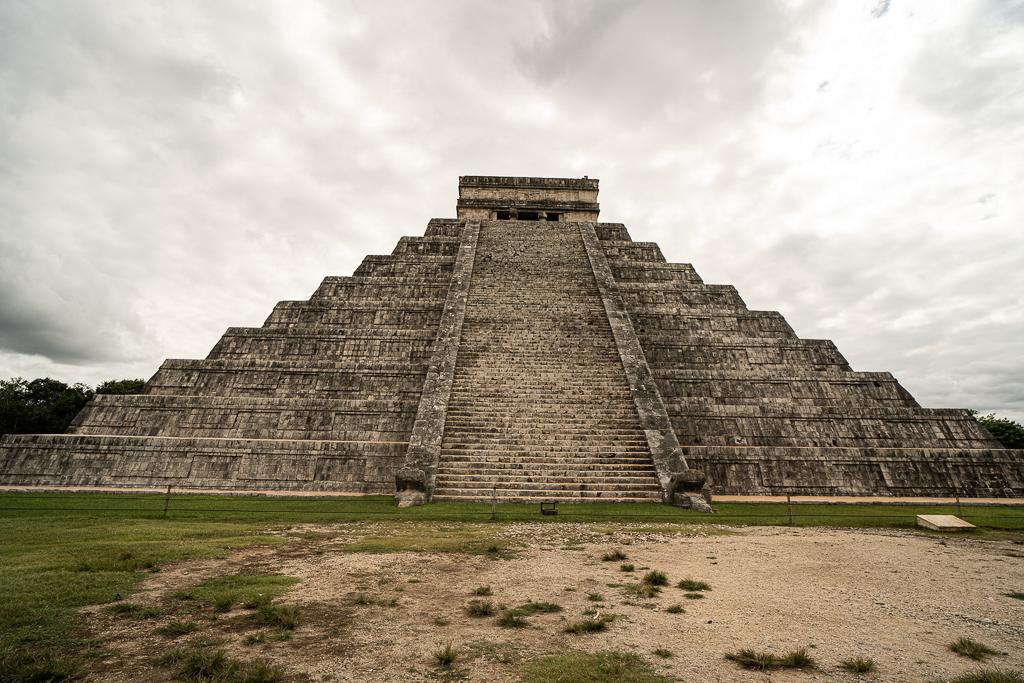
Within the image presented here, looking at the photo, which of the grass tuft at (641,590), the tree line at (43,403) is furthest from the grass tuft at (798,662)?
the tree line at (43,403)

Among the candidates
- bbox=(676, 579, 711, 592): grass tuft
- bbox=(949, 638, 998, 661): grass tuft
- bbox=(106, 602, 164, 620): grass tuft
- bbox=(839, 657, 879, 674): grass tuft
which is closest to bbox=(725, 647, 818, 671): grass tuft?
bbox=(839, 657, 879, 674): grass tuft

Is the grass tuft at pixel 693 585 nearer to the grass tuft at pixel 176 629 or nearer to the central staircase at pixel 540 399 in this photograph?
the grass tuft at pixel 176 629

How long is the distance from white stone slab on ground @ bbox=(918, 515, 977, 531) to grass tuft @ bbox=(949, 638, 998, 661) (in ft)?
18.6

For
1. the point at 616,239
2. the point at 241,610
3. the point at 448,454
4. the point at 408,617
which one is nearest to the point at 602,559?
the point at 408,617

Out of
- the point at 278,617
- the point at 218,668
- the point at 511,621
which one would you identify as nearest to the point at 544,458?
the point at 511,621

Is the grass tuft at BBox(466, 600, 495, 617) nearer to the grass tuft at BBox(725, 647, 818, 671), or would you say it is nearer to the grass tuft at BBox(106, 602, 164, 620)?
the grass tuft at BBox(725, 647, 818, 671)

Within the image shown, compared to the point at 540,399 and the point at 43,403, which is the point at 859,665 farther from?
the point at 43,403

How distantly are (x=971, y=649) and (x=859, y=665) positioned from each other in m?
0.97

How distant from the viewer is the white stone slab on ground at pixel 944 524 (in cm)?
791

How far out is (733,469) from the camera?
12.2 meters

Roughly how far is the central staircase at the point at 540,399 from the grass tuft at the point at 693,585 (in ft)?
15.2

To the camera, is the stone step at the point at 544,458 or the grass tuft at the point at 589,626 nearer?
the grass tuft at the point at 589,626

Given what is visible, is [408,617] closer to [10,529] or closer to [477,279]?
[10,529]

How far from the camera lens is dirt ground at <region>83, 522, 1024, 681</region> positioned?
3.27 meters
